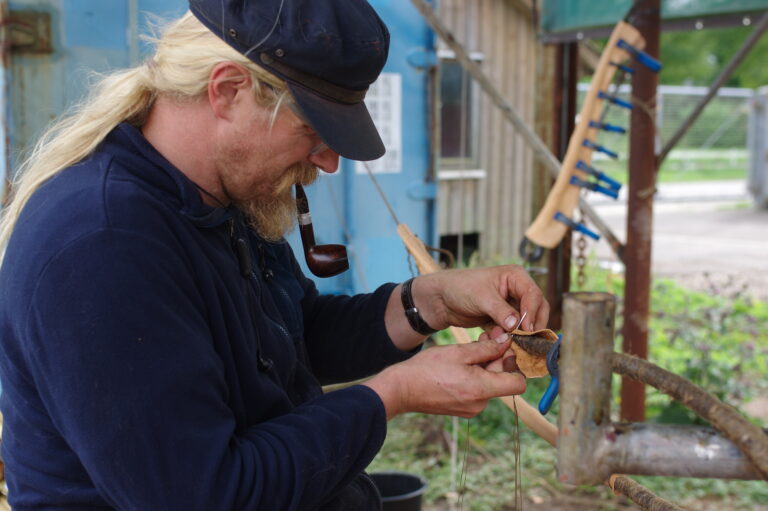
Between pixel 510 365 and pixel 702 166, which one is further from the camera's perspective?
pixel 702 166

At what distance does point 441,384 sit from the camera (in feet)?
4.77

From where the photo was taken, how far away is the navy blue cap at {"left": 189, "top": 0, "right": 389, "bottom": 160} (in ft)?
4.25

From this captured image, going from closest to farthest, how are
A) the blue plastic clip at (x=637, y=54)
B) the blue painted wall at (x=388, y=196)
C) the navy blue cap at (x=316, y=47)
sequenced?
the navy blue cap at (x=316, y=47) < the blue plastic clip at (x=637, y=54) < the blue painted wall at (x=388, y=196)

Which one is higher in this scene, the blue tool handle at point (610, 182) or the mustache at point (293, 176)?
the blue tool handle at point (610, 182)

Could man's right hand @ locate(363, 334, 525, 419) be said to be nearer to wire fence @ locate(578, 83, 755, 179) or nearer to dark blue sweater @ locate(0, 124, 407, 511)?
dark blue sweater @ locate(0, 124, 407, 511)

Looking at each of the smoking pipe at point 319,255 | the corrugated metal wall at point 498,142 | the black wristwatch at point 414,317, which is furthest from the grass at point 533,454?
Answer: the corrugated metal wall at point 498,142

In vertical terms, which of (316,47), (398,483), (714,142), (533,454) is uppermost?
(714,142)

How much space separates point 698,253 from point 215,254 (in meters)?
10.2

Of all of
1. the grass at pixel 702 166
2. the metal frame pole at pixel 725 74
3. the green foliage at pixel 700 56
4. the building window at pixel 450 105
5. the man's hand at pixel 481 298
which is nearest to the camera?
the man's hand at pixel 481 298

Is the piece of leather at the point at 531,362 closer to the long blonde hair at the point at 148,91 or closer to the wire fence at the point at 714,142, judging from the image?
the long blonde hair at the point at 148,91

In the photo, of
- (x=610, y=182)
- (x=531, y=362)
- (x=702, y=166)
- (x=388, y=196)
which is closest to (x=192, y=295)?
(x=531, y=362)

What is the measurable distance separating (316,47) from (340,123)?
147 millimetres

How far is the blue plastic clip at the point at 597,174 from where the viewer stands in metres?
3.37

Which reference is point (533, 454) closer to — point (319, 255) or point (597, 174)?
point (597, 174)
